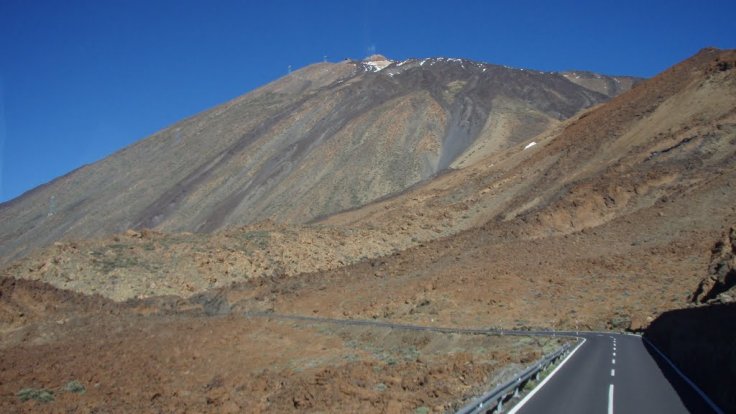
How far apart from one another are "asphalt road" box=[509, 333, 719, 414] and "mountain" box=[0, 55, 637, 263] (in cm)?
6503

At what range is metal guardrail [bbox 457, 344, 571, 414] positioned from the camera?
387 inches

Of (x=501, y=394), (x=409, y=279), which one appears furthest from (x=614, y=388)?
(x=409, y=279)

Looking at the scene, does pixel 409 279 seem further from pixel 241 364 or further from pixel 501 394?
pixel 501 394

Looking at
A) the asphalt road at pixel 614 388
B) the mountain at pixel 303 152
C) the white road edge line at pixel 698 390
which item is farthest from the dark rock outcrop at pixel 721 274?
the mountain at pixel 303 152

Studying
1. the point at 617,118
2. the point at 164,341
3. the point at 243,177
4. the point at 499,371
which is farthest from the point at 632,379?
the point at 243,177

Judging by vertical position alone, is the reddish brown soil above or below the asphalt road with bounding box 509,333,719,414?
above

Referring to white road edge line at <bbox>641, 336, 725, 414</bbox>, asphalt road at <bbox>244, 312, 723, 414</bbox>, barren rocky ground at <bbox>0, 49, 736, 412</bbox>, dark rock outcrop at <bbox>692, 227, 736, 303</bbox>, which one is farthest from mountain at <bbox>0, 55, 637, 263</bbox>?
asphalt road at <bbox>244, 312, 723, 414</bbox>

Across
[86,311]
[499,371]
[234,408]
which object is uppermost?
[86,311]

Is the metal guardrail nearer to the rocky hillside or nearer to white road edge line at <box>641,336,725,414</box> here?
white road edge line at <box>641,336,725,414</box>

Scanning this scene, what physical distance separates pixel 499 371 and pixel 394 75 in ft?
413

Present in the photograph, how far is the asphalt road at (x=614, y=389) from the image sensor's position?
11102 millimetres

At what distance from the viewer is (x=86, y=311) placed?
118 ft

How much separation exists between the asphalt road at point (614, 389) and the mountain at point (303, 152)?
65026 mm

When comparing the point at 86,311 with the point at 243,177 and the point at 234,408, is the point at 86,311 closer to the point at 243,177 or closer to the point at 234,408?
the point at 234,408
